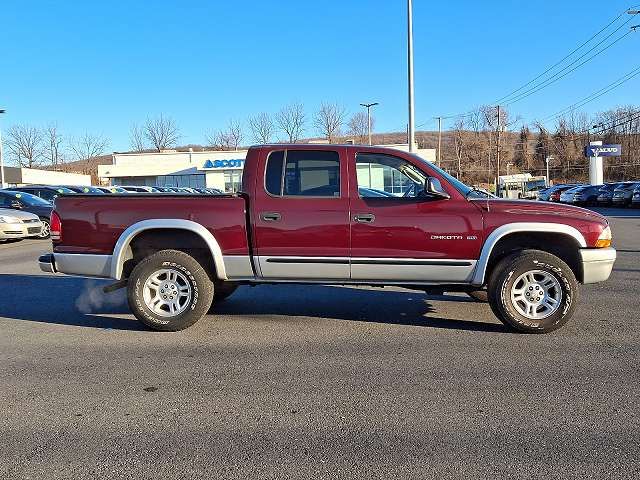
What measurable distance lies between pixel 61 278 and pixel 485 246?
7342 mm

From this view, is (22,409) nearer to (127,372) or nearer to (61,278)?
(127,372)

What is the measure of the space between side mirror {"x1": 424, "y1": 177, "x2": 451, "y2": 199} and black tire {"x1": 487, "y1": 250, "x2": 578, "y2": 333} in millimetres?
Result: 981

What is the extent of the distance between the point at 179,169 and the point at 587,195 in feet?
131

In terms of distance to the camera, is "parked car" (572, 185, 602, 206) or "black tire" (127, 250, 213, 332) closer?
"black tire" (127, 250, 213, 332)

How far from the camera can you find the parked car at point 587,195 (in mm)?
37375

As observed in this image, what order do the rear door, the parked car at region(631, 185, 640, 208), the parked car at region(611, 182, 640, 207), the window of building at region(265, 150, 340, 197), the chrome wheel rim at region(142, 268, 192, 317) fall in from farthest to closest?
the parked car at region(611, 182, 640, 207), the parked car at region(631, 185, 640, 208), the chrome wheel rim at region(142, 268, 192, 317), the window of building at region(265, 150, 340, 197), the rear door

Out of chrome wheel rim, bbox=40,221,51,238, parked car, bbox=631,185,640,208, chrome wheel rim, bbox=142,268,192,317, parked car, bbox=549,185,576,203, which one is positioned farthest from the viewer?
parked car, bbox=549,185,576,203

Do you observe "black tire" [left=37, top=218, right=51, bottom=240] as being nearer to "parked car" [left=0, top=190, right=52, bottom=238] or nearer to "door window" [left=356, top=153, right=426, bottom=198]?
"parked car" [left=0, top=190, right=52, bottom=238]

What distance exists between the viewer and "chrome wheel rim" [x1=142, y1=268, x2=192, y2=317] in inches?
229

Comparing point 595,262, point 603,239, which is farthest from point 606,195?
point 595,262

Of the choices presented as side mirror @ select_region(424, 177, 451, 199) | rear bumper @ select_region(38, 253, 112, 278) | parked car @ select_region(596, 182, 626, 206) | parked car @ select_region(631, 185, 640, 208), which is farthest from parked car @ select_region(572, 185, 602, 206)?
rear bumper @ select_region(38, 253, 112, 278)

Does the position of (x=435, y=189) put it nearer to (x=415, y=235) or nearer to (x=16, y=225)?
(x=415, y=235)

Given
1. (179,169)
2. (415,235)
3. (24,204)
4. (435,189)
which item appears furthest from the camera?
(179,169)

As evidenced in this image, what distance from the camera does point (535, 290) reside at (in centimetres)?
554
